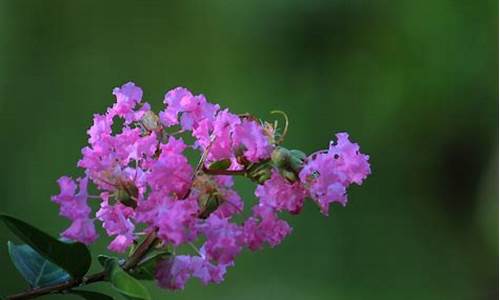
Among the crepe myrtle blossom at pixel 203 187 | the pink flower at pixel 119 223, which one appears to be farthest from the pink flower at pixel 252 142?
the pink flower at pixel 119 223

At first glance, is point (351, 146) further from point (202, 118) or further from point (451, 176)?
point (451, 176)

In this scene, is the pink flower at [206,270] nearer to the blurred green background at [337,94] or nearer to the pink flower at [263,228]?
the pink flower at [263,228]

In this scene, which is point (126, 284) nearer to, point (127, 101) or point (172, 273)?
point (172, 273)

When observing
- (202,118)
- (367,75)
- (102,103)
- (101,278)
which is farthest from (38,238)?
(367,75)

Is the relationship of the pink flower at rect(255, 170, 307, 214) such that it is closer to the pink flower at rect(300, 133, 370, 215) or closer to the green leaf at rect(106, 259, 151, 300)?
the pink flower at rect(300, 133, 370, 215)

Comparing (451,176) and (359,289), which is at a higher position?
(451,176)

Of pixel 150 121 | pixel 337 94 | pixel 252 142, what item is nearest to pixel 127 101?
pixel 150 121
